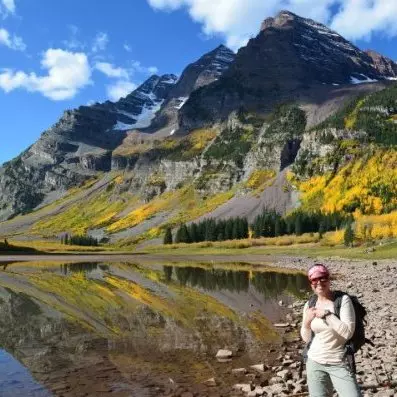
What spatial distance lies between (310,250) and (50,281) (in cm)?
7652

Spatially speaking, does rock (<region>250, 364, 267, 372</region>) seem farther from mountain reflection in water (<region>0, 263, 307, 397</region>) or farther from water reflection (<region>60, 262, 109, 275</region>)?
water reflection (<region>60, 262, 109, 275</region>)

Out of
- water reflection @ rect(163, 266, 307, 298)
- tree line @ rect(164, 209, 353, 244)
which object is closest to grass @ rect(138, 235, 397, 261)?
tree line @ rect(164, 209, 353, 244)

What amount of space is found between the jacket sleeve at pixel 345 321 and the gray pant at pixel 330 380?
2.60 feet

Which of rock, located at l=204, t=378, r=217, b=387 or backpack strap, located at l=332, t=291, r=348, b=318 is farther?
rock, located at l=204, t=378, r=217, b=387

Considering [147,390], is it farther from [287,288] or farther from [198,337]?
[287,288]

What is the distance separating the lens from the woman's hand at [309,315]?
33.7ft

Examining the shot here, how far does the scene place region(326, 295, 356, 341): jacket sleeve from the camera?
32.3 ft

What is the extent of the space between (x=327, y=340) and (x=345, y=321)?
685 millimetres

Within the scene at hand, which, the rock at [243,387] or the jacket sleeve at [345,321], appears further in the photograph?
the rock at [243,387]

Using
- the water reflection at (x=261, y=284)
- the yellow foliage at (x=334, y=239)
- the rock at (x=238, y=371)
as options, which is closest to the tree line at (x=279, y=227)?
the yellow foliage at (x=334, y=239)

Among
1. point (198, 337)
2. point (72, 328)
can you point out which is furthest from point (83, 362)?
point (72, 328)

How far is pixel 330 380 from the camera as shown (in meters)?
10.7

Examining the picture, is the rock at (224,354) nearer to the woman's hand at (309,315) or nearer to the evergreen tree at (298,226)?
the woman's hand at (309,315)

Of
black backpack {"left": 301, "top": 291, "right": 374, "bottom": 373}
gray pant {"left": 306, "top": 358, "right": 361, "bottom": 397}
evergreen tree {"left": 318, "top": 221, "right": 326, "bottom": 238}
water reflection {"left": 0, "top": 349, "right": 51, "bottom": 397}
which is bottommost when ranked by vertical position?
water reflection {"left": 0, "top": 349, "right": 51, "bottom": 397}
